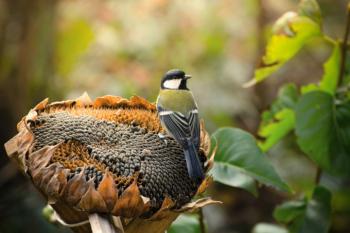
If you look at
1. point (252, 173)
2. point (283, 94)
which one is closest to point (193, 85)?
point (283, 94)

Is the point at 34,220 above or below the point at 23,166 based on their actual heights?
below

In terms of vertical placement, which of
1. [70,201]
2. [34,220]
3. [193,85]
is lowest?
[34,220]

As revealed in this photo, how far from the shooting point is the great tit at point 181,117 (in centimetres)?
118

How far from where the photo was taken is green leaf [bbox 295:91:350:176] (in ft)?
5.47

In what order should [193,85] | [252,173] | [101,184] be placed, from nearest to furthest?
[101,184] < [252,173] < [193,85]

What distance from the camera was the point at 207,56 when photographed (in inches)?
167

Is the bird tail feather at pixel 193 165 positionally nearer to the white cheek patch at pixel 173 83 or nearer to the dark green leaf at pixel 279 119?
the white cheek patch at pixel 173 83

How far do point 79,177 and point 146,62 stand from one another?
3378 mm

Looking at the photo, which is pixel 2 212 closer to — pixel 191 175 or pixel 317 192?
pixel 317 192

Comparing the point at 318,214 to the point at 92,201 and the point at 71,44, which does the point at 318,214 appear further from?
the point at 71,44

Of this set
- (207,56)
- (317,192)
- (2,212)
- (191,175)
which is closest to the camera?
(191,175)

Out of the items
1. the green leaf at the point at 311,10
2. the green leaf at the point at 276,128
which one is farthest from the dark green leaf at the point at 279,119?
the green leaf at the point at 311,10

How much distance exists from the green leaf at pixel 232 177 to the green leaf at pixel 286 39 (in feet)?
0.81

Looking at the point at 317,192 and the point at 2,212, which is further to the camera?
the point at 2,212
